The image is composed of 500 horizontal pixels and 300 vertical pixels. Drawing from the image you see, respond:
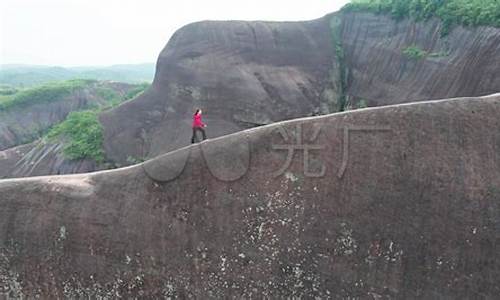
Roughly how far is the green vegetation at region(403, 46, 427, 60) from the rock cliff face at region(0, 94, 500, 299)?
42.9 ft

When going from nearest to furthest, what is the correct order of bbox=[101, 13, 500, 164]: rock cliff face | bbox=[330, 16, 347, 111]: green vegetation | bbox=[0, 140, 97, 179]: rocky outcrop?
bbox=[0, 140, 97, 179]: rocky outcrop → bbox=[101, 13, 500, 164]: rock cliff face → bbox=[330, 16, 347, 111]: green vegetation

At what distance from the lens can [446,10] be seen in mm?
16344

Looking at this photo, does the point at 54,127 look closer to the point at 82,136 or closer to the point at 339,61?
the point at 82,136

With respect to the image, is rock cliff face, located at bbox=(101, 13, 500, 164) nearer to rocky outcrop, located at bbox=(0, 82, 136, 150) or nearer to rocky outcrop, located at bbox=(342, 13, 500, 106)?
rocky outcrop, located at bbox=(342, 13, 500, 106)

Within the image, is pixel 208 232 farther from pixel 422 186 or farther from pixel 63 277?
pixel 422 186

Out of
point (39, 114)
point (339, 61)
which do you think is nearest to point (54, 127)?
point (39, 114)

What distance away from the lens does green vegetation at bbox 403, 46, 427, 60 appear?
1673 centimetres

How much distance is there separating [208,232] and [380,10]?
1787 cm

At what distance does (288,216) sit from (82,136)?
50.8 ft

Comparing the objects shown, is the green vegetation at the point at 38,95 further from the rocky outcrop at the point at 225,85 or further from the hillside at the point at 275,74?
the rocky outcrop at the point at 225,85

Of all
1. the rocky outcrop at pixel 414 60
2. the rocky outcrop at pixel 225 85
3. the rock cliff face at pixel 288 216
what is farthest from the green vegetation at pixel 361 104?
the rock cliff face at pixel 288 216

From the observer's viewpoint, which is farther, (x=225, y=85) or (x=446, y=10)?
(x=225, y=85)

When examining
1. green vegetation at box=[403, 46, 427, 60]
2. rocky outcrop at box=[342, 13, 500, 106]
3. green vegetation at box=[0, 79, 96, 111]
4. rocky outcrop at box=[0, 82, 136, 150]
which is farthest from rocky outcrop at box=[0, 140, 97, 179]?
green vegetation at box=[403, 46, 427, 60]

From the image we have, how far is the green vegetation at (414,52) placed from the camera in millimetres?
16734
